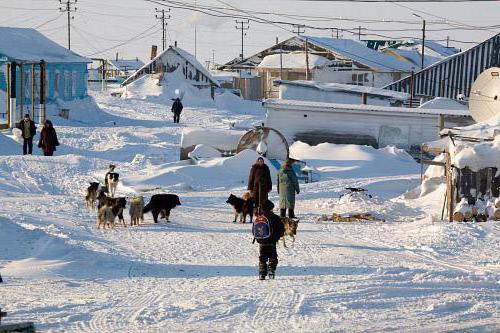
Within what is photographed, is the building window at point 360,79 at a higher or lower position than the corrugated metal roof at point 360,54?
lower

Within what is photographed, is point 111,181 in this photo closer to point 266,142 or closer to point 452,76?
point 266,142

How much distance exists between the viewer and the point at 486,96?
979 inches

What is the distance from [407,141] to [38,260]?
19.8 meters

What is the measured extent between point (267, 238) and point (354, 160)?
16.1 meters

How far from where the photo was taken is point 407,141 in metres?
32.4

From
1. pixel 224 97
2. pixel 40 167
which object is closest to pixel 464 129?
pixel 40 167

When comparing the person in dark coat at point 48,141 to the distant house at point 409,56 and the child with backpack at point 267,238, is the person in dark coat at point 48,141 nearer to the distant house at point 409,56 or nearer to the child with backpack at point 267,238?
the child with backpack at point 267,238

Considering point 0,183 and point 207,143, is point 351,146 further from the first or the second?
point 0,183

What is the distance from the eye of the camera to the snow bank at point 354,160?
27.7 metres

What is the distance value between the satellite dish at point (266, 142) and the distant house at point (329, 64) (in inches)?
1281

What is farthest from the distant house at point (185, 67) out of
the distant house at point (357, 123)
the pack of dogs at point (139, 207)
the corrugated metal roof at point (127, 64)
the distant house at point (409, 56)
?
the pack of dogs at point (139, 207)

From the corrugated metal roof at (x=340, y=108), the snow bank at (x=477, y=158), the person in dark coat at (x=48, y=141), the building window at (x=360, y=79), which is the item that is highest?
the building window at (x=360, y=79)

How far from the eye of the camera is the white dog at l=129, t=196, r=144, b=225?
1791cm

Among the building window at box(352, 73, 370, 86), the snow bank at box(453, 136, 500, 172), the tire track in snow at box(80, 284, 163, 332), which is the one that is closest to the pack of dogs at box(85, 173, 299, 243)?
the snow bank at box(453, 136, 500, 172)
